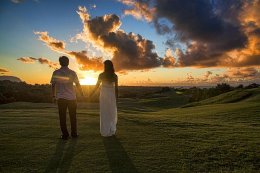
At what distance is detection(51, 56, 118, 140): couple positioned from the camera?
42.5ft

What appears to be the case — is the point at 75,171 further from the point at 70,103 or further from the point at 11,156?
the point at 70,103

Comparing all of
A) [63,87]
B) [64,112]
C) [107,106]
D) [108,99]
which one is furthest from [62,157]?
[108,99]

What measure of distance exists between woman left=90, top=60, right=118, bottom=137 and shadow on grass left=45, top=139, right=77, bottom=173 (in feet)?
5.55

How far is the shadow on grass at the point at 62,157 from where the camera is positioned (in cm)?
880

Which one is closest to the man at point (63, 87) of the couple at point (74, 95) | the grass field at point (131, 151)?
the couple at point (74, 95)

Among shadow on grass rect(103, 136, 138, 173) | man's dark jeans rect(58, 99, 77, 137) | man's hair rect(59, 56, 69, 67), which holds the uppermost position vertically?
man's hair rect(59, 56, 69, 67)

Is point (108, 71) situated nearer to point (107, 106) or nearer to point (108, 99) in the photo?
point (108, 99)

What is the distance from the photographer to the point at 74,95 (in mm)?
13273

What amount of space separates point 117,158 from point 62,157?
1.81 m

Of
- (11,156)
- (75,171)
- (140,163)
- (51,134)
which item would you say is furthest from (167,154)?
(51,134)

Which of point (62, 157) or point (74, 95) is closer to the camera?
point (62, 157)

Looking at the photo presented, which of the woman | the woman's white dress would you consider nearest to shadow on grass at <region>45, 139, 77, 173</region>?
the woman

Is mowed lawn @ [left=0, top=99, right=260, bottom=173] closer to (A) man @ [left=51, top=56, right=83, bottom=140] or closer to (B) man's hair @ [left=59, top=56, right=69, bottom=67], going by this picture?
(A) man @ [left=51, top=56, right=83, bottom=140]

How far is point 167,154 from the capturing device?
33.8 ft
